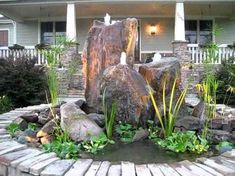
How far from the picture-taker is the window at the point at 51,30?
18.4 m

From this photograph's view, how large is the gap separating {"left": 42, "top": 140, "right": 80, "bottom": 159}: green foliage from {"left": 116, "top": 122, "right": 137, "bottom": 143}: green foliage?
2.29 ft

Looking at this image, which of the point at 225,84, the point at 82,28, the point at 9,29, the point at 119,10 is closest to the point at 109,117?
the point at 225,84

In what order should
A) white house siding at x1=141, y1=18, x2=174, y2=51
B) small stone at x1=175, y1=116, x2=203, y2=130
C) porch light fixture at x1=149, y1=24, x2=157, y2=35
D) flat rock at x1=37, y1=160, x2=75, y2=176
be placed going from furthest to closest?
white house siding at x1=141, y1=18, x2=174, y2=51 → porch light fixture at x1=149, y1=24, x2=157, y2=35 → small stone at x1=175, y1=116, x2=203, y2=130 → flat rock at x1=37, y1=160, x2=75, y2=176

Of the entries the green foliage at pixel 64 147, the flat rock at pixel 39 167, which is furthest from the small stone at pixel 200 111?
the flat rock at pixel 39 167

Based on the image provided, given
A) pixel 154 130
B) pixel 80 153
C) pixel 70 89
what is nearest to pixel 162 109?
pixel 154 130

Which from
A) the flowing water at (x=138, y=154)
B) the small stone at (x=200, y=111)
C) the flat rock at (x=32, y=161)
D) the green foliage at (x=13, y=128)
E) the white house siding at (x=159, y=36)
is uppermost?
the white house siding at (x=159, y=36)

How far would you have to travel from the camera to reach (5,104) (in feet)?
30.5

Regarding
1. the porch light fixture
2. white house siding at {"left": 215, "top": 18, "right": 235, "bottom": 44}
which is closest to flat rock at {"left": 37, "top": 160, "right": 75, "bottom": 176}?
the porch light fixture

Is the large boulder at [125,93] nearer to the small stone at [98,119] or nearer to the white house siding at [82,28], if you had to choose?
the small stone at [98,119]

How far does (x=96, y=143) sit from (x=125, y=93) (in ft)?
2.71

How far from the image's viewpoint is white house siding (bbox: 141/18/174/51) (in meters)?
17.6

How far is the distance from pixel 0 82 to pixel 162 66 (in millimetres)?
6147

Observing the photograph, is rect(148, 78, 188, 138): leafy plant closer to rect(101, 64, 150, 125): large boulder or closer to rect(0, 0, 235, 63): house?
rect(101, 64, 150, 125): large boulder

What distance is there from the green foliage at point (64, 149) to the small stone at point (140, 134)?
0.84 m
